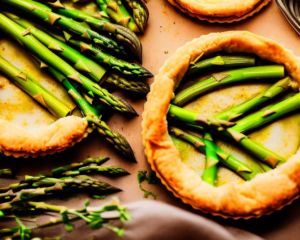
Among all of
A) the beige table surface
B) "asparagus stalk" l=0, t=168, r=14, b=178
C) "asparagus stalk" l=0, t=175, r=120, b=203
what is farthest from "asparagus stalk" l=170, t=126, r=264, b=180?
"asparagus stalk" l=0, t=168, r=14, b=178

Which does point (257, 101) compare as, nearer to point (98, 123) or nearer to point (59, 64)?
point (98, 123)

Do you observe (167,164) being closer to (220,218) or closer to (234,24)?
(220,218)

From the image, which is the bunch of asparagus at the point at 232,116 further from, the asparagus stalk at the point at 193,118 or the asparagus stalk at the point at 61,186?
the asparagus stalk at the point at 61,186

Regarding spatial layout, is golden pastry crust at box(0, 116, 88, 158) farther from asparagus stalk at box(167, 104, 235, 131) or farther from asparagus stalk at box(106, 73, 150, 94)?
asparagus stalk at box(167, 104, 235, 131)

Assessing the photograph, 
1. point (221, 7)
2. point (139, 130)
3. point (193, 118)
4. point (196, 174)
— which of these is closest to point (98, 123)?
point (139, 130)

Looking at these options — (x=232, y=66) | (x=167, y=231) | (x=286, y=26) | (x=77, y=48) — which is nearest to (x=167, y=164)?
(x=167, y=231)

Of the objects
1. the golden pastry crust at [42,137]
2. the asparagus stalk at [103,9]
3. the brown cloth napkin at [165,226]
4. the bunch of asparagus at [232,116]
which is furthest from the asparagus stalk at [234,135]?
the asparagus stalk at [103,9]
